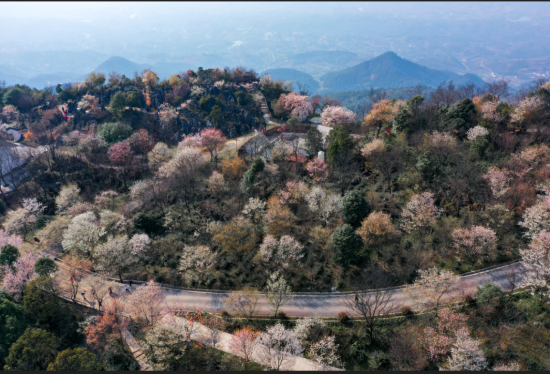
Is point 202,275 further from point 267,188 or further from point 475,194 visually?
point 475,194

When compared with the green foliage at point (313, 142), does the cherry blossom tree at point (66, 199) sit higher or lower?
lower

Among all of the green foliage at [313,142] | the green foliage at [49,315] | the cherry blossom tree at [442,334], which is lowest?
the green foliage at [49,315]

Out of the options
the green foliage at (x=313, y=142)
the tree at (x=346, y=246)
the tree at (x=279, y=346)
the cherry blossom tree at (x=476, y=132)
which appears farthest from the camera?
the green foliage at (x=313, y=142)

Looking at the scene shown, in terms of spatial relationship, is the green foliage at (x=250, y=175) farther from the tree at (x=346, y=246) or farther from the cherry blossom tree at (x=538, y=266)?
the cherry blossom tree at (x=538, y=266)

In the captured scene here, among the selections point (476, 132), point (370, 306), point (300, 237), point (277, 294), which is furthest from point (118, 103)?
point (476, 132)

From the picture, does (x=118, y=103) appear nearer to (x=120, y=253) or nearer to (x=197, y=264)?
(x=120, y=253)

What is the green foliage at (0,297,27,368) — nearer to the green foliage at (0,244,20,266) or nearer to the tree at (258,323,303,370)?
the green foliage at (0,244,20,266)

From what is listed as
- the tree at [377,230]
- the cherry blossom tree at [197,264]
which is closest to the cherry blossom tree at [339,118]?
the tree at [377,230]
